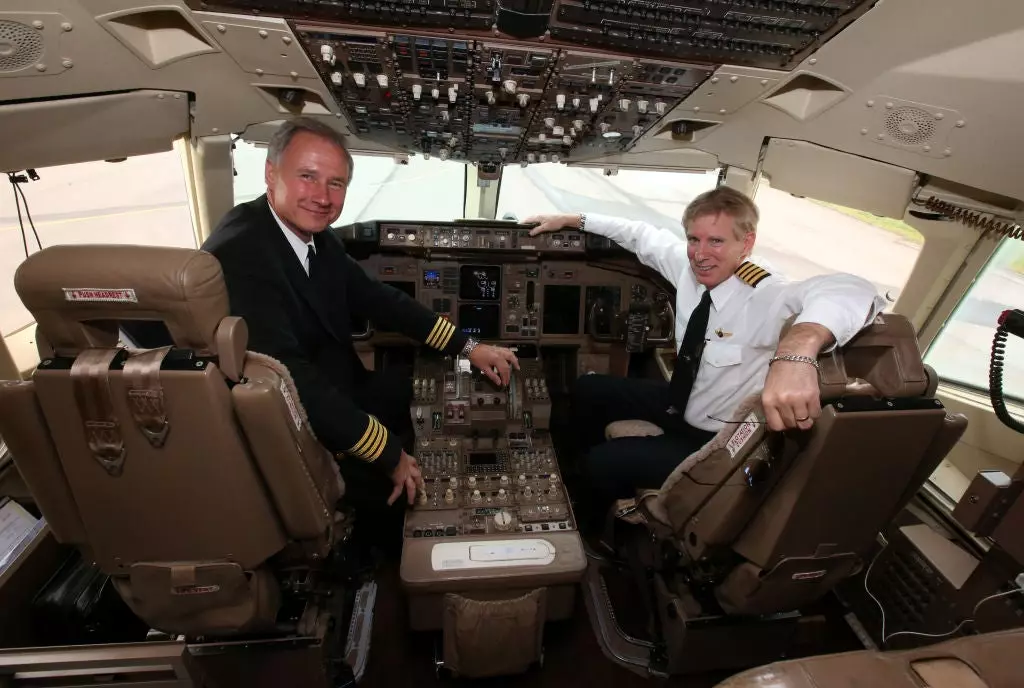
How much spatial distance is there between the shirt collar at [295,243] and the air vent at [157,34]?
53 cm

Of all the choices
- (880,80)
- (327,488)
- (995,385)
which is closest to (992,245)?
(995,385)

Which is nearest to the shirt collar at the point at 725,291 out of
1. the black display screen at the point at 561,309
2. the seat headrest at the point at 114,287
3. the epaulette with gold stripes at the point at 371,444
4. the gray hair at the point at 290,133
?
the black display screen at the point at 561,309

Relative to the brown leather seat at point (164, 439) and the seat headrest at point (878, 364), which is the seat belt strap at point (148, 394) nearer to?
the brown leather seat at point (164, 439)

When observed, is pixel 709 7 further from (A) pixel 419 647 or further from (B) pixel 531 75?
(A) pixel 419 647

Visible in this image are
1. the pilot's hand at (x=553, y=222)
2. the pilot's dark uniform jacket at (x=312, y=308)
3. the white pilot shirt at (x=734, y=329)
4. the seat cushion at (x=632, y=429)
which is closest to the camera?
the pilot's dark uniform jacket at (x=312, y=308)

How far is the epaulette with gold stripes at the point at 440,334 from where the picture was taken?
2.45m

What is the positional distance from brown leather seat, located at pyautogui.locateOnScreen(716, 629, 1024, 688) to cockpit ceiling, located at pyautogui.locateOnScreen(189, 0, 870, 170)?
1.51 metres

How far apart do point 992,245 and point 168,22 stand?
Result: 11.2 ft

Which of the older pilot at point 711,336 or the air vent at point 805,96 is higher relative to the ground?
the air vent at point 805,96

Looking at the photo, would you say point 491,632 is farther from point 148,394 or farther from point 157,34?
point 157,34

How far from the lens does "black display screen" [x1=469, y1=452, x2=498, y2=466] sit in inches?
91.2

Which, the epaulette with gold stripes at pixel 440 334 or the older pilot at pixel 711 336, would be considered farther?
the epaulette with gold stripes at pixel 440 334

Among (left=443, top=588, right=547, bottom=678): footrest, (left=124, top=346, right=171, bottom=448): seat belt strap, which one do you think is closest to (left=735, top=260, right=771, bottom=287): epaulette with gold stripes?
(left=443, top=588, right=547, bottom=678): footrest

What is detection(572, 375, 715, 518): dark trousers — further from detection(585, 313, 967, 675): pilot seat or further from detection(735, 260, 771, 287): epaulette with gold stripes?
detection(735, 260, 771, 287): epaulette with gold stripes
